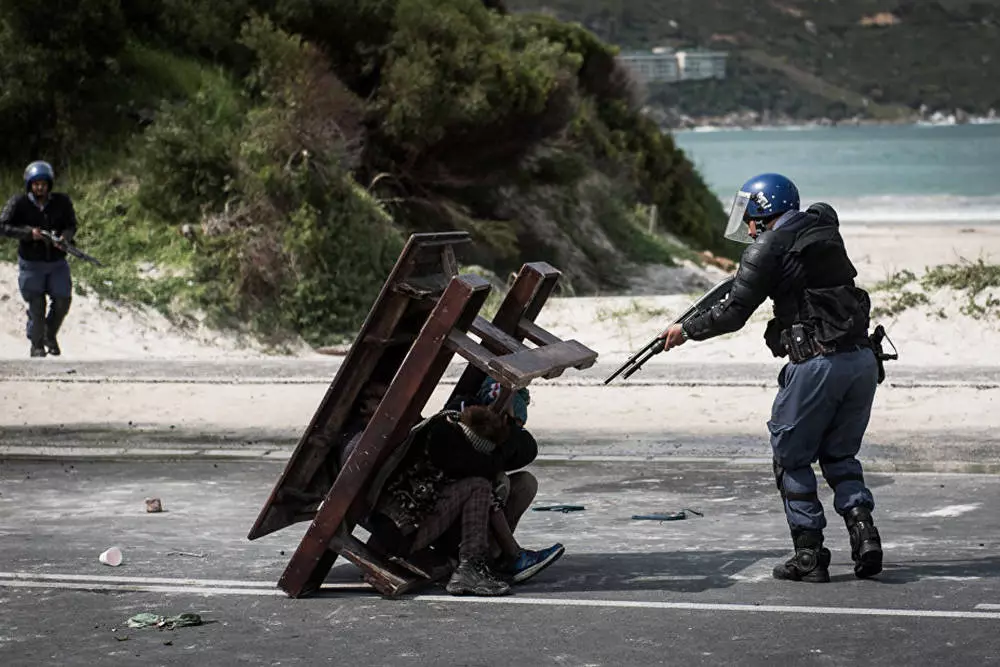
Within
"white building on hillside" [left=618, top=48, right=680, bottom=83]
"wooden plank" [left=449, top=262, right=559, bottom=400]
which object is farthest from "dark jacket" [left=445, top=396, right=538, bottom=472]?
"white building on hillside" [left=618, top=48, right=680, bottom=83]

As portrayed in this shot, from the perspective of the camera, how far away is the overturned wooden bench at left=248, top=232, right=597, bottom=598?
738 cm

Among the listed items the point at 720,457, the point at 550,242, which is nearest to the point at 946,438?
the point at 720,457

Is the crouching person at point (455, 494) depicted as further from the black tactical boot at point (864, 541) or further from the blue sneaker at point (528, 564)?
the black tactical boot at point (864, 541)

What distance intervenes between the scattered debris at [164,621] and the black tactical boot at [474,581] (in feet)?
3.58

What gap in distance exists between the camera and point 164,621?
24.2 feet

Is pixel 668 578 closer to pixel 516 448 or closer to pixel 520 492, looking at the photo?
pixel 520 492

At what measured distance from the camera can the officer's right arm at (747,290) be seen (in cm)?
770

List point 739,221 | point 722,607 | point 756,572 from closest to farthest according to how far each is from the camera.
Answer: point 722,607 → point 739,221 → point 756,572

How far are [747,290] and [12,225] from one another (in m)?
10.5

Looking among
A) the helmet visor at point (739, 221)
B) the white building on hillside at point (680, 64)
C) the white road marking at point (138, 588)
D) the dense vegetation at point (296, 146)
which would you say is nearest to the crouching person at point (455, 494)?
the white road marking at point (138, 588)

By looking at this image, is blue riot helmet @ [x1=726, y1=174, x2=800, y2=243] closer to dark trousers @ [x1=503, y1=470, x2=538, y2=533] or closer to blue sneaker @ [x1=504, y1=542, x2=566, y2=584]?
dark trousers @ [x1=503, y1=470, x2=538, y2=533]

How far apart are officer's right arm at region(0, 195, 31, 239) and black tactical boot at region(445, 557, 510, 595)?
990 cm

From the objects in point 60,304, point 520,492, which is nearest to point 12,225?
point 60,304

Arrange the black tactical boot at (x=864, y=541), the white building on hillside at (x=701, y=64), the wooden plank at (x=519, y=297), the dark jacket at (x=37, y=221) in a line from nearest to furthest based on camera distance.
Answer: the black tactical boot at (x=864, y=541), the wooden plank at (x=519, y=297), the dark jacket at (x=37, y=221), the white building on hillside at (x=701, y=64)
